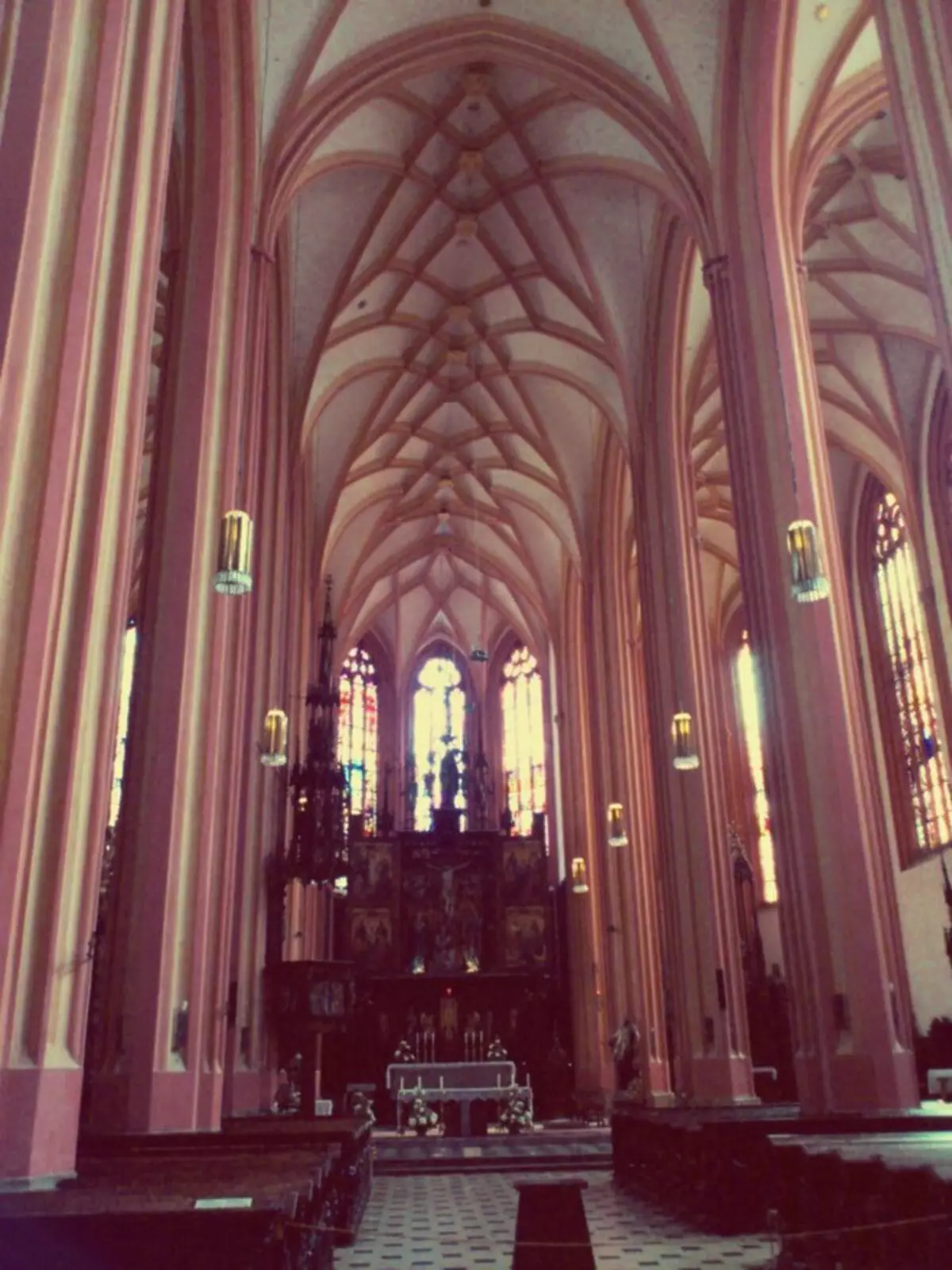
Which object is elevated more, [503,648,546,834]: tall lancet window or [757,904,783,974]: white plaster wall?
[503,648,546,834]: tall lancet window

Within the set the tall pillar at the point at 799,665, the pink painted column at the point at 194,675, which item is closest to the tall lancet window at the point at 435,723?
the pink painted column at the point at 194,675

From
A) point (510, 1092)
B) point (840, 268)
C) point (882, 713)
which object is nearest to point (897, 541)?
point (882, 713)

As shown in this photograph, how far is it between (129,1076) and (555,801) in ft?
68.2

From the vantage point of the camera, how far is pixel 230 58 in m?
12.0

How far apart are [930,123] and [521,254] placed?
13.1 meters

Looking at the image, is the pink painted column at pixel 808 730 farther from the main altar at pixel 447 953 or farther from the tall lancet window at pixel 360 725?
the tall lancet window at pixel 360 725

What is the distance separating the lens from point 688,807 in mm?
16094

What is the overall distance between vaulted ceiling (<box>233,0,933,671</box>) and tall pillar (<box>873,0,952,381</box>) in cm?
654

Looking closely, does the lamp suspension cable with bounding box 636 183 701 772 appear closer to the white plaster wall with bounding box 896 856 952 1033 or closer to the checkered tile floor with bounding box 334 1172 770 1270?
the checkered tile floor with bounding box 334 1172 770 1270

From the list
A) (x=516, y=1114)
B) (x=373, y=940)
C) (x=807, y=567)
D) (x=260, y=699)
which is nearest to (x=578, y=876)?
(x=516, y=1114)

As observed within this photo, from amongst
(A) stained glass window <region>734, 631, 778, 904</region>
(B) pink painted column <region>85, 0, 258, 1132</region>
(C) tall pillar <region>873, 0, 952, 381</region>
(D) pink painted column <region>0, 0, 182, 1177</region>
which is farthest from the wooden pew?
(A) stained glass window <region>734, 631, 778, 904</region>

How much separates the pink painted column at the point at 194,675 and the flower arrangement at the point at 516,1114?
10318mm

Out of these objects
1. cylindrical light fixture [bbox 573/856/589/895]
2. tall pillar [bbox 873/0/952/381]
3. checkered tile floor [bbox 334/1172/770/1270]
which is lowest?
checkered tile floor [bbox 334/1172/770/1270]

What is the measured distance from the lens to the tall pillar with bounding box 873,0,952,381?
678cm
